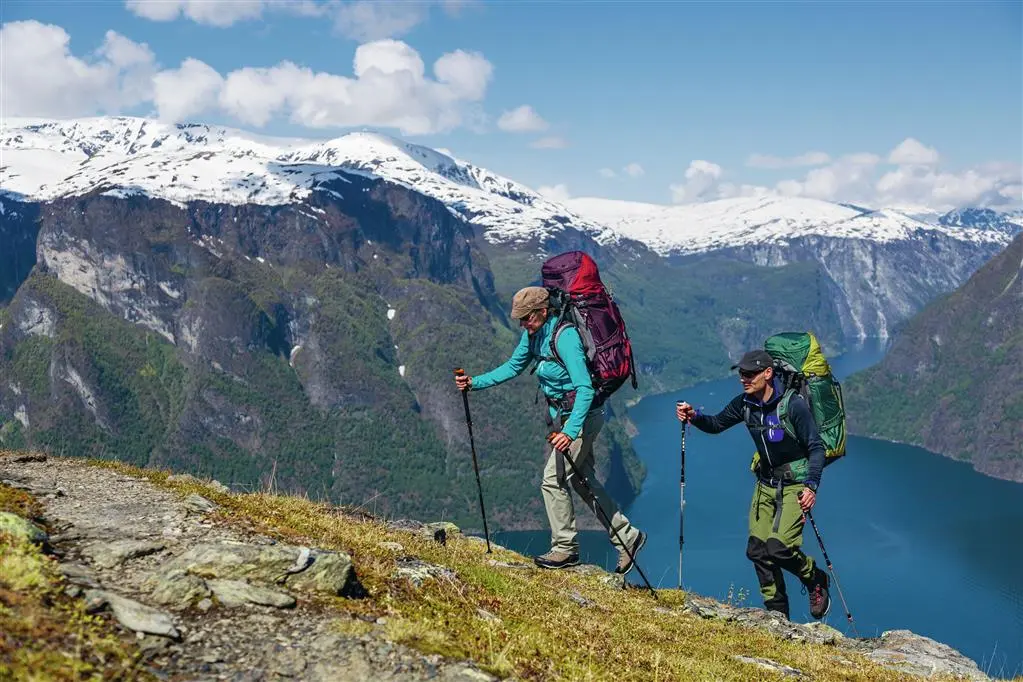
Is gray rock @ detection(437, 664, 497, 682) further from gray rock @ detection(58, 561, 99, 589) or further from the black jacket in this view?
the black jacket

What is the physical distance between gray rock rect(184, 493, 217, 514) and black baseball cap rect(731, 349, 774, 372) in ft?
27.4

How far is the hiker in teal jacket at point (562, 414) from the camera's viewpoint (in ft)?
42.9

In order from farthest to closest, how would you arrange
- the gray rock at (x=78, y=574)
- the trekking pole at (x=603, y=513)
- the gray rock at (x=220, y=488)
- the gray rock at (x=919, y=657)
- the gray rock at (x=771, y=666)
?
the trekking pole at (x=603, y=513) < the gray rock at (x=220, y=488) < the gray rock at (x=919, y=657) < the gray rock at (x=771, y=666) < the gray rock at (x=78, y=574)

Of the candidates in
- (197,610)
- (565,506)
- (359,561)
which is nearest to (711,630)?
(565,506)

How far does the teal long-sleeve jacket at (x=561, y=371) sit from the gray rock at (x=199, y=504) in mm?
4102

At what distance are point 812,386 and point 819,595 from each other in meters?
3.95

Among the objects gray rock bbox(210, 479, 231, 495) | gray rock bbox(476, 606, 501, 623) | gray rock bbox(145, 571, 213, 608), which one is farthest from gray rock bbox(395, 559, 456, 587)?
gray rock bbox(210, 479, 231, 495)

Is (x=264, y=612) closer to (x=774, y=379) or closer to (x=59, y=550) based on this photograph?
(x=59, y=550)

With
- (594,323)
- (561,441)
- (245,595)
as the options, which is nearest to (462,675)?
(245,595)

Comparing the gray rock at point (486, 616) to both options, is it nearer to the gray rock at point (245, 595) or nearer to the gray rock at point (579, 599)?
the gray rock at point (245, 595)

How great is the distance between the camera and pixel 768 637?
40.3 feet

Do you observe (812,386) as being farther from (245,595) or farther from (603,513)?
(245,595)

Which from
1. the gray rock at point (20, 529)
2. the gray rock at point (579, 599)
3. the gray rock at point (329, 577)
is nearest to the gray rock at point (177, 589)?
the gray rock at point (329, 577)

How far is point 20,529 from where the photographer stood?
810 cm
